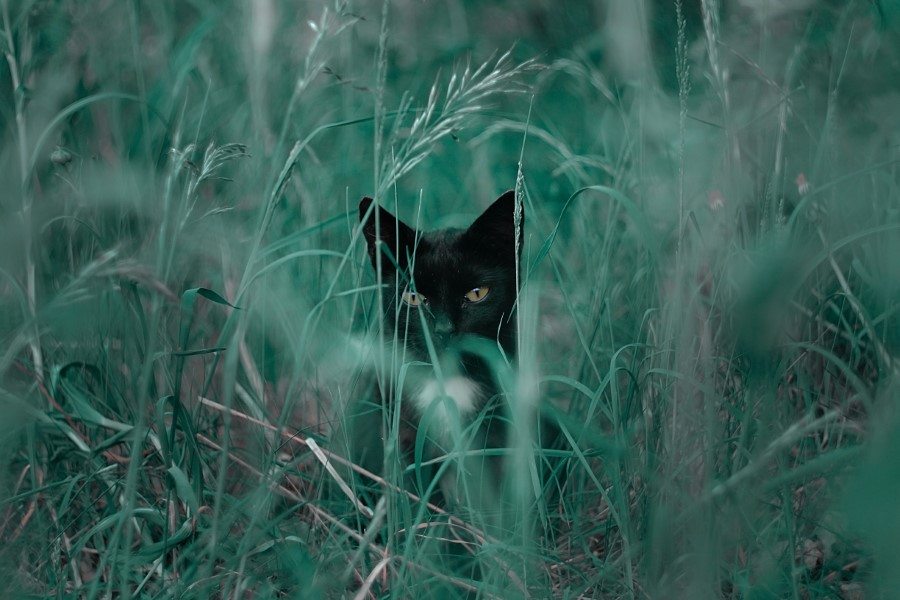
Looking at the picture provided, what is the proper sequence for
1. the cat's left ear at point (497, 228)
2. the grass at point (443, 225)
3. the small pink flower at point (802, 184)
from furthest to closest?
the cat's left ear at point (497, 228), the small pink flower at point (802, 184), the grass at point (443, 225)

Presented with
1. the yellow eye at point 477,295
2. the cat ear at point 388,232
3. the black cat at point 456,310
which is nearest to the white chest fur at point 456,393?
the black cat at point 456,310

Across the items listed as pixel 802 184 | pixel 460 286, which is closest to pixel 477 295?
pixel 460 286

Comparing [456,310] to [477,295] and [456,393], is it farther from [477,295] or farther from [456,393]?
[456,393]

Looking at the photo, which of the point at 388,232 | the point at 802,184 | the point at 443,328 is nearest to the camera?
the point at 802,184

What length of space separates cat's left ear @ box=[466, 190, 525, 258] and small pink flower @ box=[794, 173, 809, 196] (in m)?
0.45

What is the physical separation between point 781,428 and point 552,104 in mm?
860

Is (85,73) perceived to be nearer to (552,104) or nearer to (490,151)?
(490,151)

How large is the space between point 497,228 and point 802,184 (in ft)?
1.74

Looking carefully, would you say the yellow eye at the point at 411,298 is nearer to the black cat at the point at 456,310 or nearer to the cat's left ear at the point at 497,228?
the black cat at the point at 456,310

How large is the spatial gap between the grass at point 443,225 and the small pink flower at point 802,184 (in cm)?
1

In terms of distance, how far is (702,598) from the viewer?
26.1 inches

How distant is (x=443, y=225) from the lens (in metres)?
1.60

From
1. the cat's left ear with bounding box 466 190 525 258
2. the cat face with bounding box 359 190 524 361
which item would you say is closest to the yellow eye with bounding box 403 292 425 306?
the cat face with bounding box 359 190 524 361

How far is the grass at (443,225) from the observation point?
797 mm
